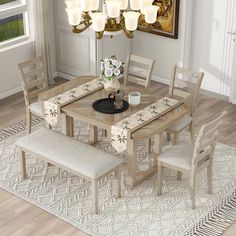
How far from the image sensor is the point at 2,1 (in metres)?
8.25

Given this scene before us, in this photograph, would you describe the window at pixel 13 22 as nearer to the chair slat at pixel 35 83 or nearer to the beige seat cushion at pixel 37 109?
the chair slat at pixel 35 83

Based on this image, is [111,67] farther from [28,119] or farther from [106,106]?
[28,119]

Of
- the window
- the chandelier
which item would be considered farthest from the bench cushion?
the window

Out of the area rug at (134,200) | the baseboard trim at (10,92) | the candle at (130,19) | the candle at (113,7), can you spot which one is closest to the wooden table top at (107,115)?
the area rug at (134,200)

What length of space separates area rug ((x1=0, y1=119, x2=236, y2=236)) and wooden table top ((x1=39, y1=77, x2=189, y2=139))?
2.35 feet

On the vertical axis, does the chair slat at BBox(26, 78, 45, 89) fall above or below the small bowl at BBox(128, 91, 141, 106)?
below

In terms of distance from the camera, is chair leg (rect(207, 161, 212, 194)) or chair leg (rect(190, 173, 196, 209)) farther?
chair leg (rect(207, 161, 212, 194))

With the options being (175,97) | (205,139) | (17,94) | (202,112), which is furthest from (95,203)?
(17,94)

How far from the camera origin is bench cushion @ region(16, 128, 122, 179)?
19.3 feet

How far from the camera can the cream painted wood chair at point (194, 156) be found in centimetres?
572

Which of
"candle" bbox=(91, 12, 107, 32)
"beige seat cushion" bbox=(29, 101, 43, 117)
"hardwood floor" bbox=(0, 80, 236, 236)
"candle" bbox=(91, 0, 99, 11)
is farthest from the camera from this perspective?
"beige seat cushion" bbox=(29, 101, 43, 117)

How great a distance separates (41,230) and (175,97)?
7.52 ft

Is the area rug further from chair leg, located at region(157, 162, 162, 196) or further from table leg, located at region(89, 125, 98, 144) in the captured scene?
table leg, located at region(89, 125, 98, 144)

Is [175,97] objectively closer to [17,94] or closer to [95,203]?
[95,203]
